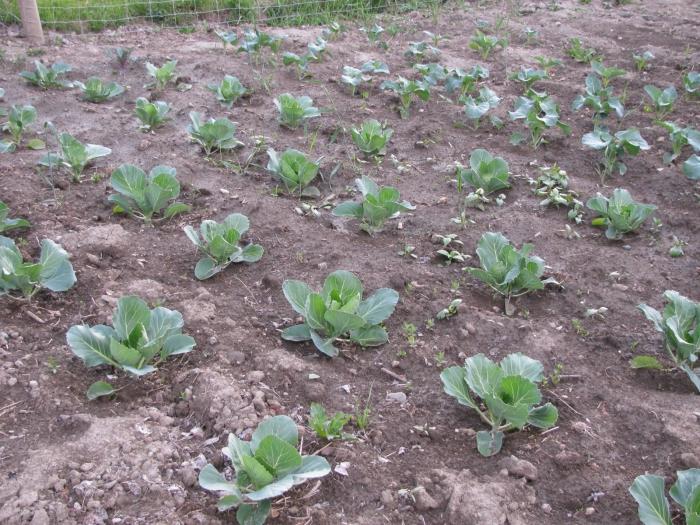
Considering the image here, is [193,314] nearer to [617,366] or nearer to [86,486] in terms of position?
[86,486]

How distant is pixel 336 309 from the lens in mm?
2965

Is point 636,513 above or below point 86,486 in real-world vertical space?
below

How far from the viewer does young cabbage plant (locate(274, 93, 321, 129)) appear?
5211 millimetres

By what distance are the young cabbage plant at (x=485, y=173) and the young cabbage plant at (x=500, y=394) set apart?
1.92m

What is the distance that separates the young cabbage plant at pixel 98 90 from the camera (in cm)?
562

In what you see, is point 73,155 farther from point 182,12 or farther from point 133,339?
point 182,12

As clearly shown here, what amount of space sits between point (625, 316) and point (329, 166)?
230 cm

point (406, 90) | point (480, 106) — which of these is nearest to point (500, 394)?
point (480, 106)

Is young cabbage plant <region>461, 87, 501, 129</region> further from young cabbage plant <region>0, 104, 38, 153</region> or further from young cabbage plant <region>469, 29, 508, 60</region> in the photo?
young cabbage plant <region>0, 104, 38, 153</region>

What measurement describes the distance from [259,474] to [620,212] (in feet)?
9.50

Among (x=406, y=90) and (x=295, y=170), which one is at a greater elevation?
(x=406, y=90)

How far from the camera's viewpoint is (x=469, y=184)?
15.3ft

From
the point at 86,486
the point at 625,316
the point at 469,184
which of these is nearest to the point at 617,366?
the point at 625,316

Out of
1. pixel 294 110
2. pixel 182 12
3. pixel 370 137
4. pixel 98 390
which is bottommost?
pixel 98 390
